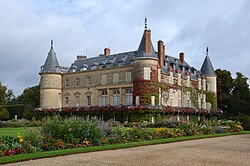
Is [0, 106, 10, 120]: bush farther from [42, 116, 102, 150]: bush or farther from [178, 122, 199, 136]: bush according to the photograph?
[42, 116, 102, 150]: bush

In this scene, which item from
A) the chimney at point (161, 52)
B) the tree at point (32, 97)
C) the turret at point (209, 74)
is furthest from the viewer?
the tree at point (32, 97)

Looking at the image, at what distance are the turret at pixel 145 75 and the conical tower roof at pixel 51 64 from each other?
12.8m

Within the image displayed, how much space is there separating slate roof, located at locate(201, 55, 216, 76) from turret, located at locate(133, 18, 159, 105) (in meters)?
15.4

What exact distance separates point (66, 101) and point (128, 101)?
10.1 metres

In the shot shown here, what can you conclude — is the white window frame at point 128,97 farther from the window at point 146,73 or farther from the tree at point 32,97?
the tree at point 32,97

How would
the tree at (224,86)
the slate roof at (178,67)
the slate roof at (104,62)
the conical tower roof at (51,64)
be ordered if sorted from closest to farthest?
the slate roof at (104,62) < the slate roof at (178,67) < the conical tower roof at (51,64) < the tree at (224,86)

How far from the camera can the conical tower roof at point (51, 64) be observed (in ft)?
142

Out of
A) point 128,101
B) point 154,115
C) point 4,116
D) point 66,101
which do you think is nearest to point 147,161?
point 154,115

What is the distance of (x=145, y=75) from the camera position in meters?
35.5

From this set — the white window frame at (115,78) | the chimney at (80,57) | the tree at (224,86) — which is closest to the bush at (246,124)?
the white window frame at (115,78)

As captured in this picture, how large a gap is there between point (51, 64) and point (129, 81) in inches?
464

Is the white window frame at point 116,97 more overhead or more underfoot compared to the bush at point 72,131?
more overhead

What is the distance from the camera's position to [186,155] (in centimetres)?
1053

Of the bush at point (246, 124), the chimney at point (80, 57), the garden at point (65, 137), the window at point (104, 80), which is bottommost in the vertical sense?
the bush at point (246, 124)
